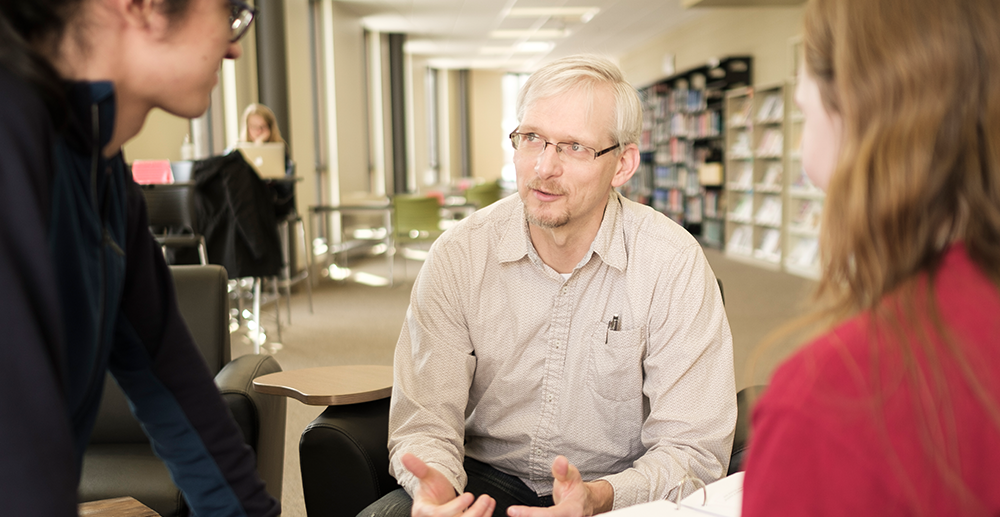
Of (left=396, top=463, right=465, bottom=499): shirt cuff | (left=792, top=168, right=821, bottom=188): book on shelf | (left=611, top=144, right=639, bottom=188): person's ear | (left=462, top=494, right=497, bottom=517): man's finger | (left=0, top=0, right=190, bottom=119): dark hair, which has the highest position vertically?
(left=0, top=0, right=190, bottom=119): dark hair

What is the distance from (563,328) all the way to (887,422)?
1025 millimetres

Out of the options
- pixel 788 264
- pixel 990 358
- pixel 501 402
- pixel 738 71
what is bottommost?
pixel 788 264

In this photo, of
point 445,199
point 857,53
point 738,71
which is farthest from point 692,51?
point 857,53

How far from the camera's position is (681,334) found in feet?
4.64

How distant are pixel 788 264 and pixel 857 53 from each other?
7.54 m

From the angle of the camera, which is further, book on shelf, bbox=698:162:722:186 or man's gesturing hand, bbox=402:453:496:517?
book on shelf, bbox=698:162:722:186

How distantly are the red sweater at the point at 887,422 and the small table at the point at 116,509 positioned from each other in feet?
3.01

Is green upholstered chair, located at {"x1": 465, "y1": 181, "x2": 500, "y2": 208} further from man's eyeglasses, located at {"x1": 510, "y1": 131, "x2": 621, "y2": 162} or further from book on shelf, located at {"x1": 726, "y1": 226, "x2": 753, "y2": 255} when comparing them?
man's eyeglasses, located at {"x1": 510, "y1": 131, "x2": 621, "y2": 162}

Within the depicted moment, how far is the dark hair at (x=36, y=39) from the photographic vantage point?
504mm

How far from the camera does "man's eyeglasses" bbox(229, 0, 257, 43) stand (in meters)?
0.66

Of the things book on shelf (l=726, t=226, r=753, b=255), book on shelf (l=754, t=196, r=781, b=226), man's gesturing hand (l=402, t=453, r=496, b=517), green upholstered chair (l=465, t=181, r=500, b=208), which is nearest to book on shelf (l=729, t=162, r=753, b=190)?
book on shelf (l=754, t=196, r=781, b=226)

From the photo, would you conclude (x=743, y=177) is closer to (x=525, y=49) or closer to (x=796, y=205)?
(x=796, y=205)

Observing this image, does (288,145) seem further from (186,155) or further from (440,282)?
(440,282)

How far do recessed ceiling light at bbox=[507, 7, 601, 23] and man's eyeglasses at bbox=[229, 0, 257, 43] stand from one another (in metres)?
9.13
